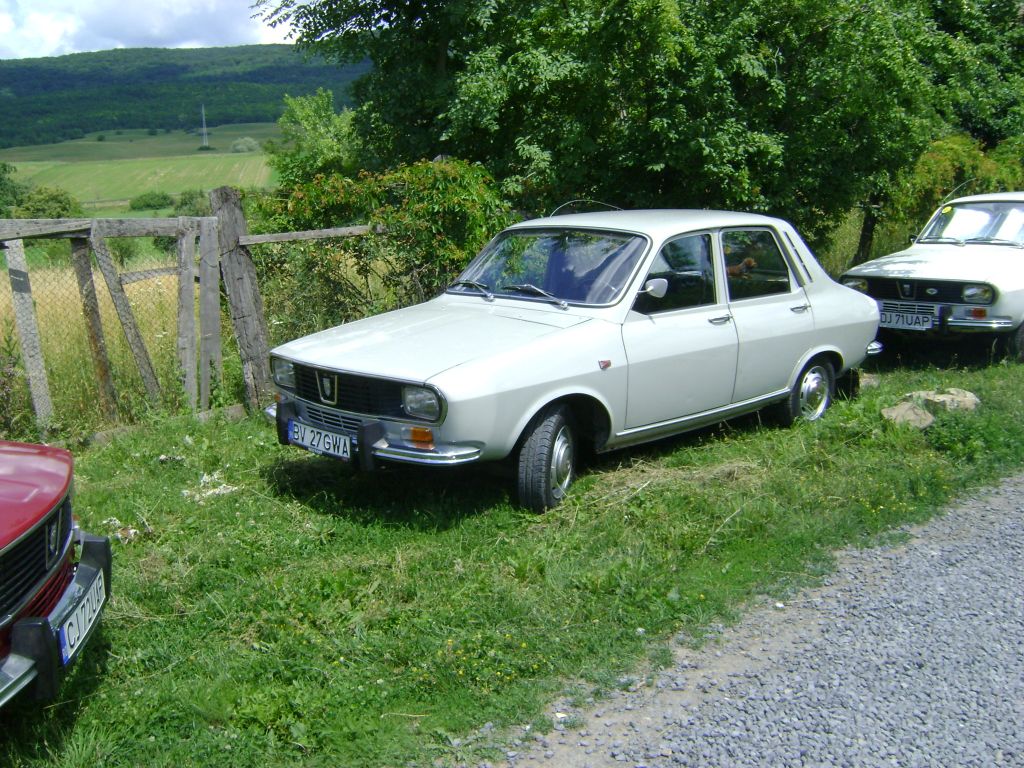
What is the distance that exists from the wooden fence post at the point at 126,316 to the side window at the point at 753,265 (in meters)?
4.44

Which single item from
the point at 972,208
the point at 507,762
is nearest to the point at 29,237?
the point at 507,762

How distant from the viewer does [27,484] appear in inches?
137

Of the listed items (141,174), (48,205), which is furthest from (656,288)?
(141,174)

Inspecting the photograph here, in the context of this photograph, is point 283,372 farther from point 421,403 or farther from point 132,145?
point 132,145

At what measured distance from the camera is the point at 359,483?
6.08m

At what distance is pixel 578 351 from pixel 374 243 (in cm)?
363

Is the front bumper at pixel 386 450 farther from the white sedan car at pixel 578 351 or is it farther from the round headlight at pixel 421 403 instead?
the round headlight at pixel 421 403

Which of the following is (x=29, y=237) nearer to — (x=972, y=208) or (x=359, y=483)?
(x=359, y=483)

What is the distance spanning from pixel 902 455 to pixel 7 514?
213 inches

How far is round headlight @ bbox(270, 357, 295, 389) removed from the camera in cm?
577

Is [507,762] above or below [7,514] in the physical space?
below

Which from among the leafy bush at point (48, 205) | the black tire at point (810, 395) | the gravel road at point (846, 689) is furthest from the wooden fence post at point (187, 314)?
the leafy bush at point (48, 205)

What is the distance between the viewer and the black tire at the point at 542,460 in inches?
213

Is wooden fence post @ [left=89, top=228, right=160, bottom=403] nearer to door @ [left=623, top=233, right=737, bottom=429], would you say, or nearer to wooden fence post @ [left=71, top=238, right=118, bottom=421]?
wooden fence post @ [left=71, top=238, right=118, bottom=421]
